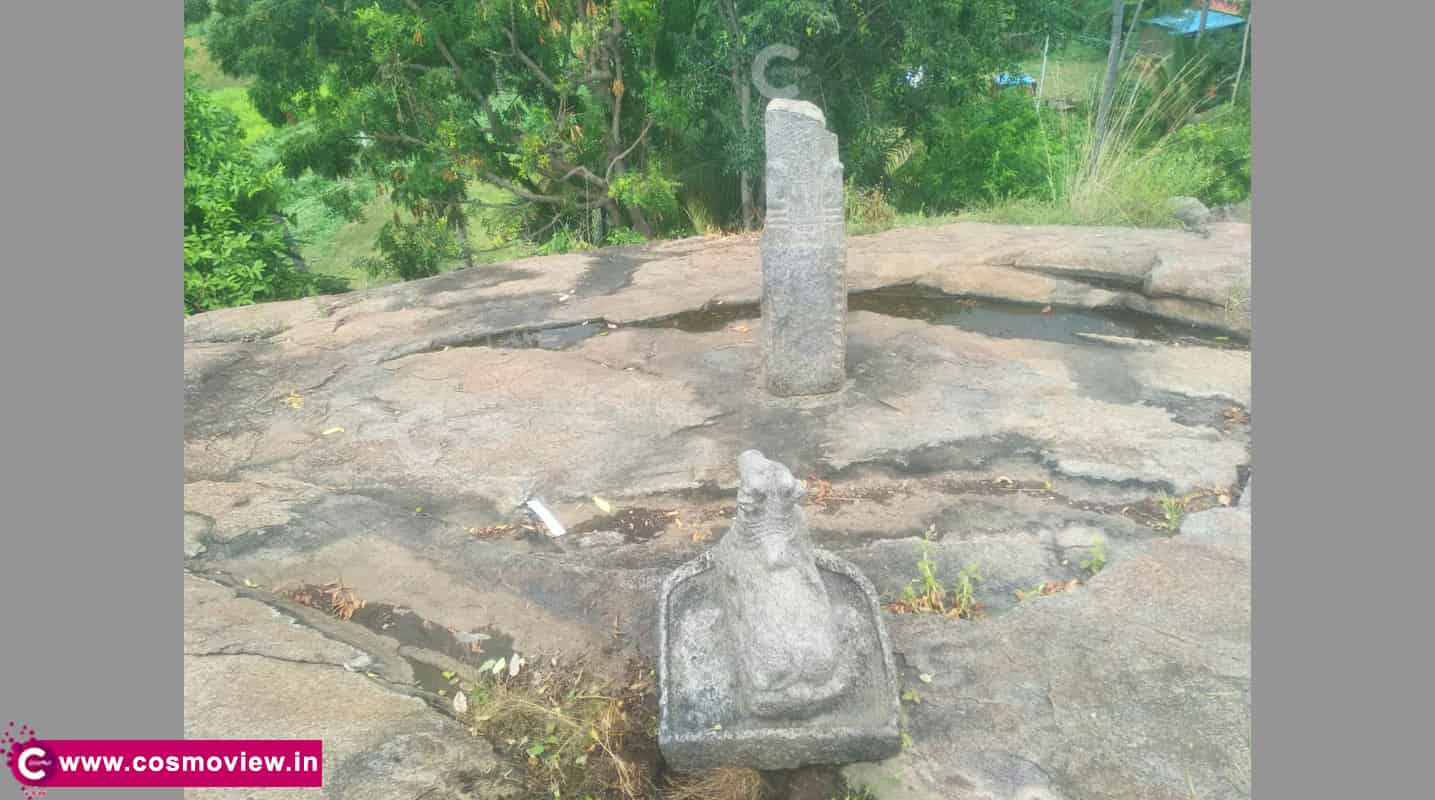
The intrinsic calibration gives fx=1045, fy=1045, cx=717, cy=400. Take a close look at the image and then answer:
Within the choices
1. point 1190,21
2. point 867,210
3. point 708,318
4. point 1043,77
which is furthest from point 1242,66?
point 708,318

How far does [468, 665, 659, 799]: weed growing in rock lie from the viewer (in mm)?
2807

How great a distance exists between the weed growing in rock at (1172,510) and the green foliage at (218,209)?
6749mm

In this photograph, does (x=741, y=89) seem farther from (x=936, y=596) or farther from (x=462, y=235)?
(x=936, y=596)

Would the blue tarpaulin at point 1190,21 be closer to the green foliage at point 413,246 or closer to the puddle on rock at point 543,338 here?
the green foliage at point 413,246

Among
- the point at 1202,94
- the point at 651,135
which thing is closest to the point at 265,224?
the point at 651,135

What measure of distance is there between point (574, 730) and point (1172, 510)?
8.03 ft

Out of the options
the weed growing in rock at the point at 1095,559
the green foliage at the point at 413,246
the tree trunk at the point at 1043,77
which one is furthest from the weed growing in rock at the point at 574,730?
the green foliage at the point at 413,246

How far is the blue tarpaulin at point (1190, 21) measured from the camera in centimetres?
1294

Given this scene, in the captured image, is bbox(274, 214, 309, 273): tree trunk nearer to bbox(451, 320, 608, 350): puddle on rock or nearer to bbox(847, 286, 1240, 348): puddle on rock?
bbox(451, 320, 608, 350): puddle on rock

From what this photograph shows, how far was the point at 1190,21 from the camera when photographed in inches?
511

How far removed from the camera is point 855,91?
8.73 m

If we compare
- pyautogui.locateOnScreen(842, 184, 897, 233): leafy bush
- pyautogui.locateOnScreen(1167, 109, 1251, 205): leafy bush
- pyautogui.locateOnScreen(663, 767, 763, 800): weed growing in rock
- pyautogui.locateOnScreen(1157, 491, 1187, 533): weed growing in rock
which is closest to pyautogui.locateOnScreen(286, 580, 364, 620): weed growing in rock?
pyautogui.locateOnScreen(663, 767, 763, 800): weed growing in rock

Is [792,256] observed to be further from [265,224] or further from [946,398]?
[265,224]

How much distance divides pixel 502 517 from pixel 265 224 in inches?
214
